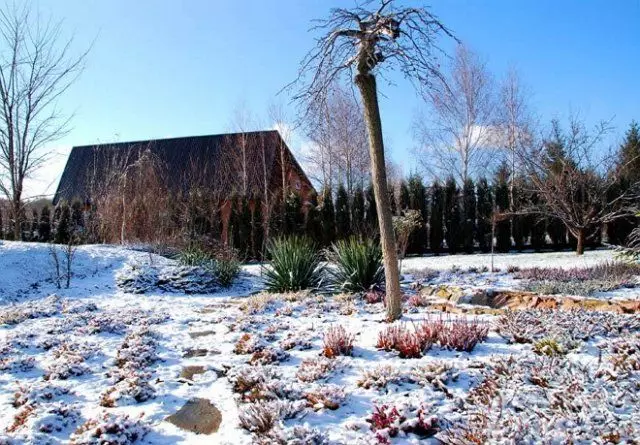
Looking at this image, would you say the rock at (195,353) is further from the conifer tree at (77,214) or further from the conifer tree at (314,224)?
the conifer tree at (77,214)

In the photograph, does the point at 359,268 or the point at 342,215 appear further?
the point at 342,215

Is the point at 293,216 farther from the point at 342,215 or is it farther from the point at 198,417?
the point at 198,417

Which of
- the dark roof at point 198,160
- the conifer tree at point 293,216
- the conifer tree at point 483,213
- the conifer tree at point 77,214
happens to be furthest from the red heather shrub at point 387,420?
the conifer tree at point 77,214

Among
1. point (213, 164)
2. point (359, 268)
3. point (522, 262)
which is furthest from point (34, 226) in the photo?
point (522, 262)

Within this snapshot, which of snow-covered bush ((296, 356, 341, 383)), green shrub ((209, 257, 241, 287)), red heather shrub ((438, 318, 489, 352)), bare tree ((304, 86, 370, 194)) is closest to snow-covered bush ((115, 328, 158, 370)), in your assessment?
snow-covered bush ((296, 356, 341, 383))

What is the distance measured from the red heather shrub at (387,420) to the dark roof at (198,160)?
55.0ft

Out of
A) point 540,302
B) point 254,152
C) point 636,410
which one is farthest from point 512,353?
point 254,152

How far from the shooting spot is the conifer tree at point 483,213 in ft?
51.3

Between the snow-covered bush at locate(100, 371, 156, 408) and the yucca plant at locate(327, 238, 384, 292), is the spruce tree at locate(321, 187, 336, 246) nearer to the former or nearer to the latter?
the yucca plant at locate(327, 238, 384, 292)

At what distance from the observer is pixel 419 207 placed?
16219 millimetres

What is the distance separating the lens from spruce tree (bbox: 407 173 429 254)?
1617cm

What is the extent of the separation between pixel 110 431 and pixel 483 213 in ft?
48.4

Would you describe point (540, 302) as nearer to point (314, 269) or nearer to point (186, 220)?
point (314, 269)

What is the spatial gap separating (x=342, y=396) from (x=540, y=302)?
11.8ft
